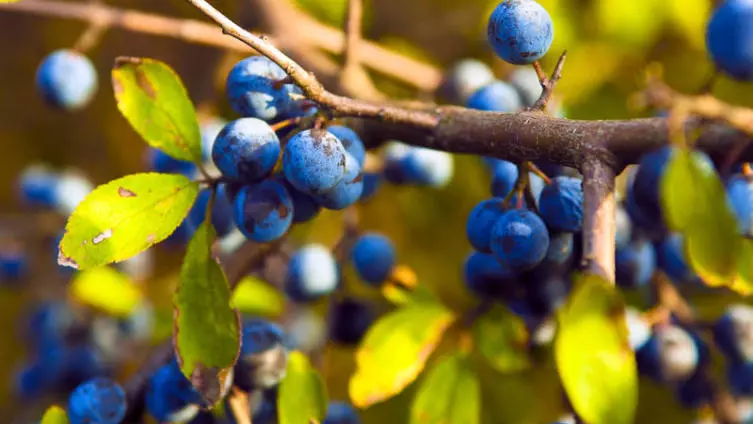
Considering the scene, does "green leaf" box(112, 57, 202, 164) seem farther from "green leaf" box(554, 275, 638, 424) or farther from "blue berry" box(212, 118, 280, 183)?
"green leaf" box(554, 275, 638, 424)

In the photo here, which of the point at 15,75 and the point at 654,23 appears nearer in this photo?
the point at 654,23

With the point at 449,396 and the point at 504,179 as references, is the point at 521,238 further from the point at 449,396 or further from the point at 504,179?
the point at 449,396

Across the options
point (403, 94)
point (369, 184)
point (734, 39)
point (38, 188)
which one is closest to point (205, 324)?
point (369, 184)

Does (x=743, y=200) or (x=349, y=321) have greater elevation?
(x=743, y=200)

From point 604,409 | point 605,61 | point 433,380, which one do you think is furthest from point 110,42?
point 604,409

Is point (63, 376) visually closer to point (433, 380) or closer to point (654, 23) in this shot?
point (433, 380)

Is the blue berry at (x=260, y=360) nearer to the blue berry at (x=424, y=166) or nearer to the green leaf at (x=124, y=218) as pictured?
the green leaf at (x=124, y=218)

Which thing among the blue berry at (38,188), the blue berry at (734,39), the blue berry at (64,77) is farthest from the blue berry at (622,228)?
the blue berry at (38,188)
